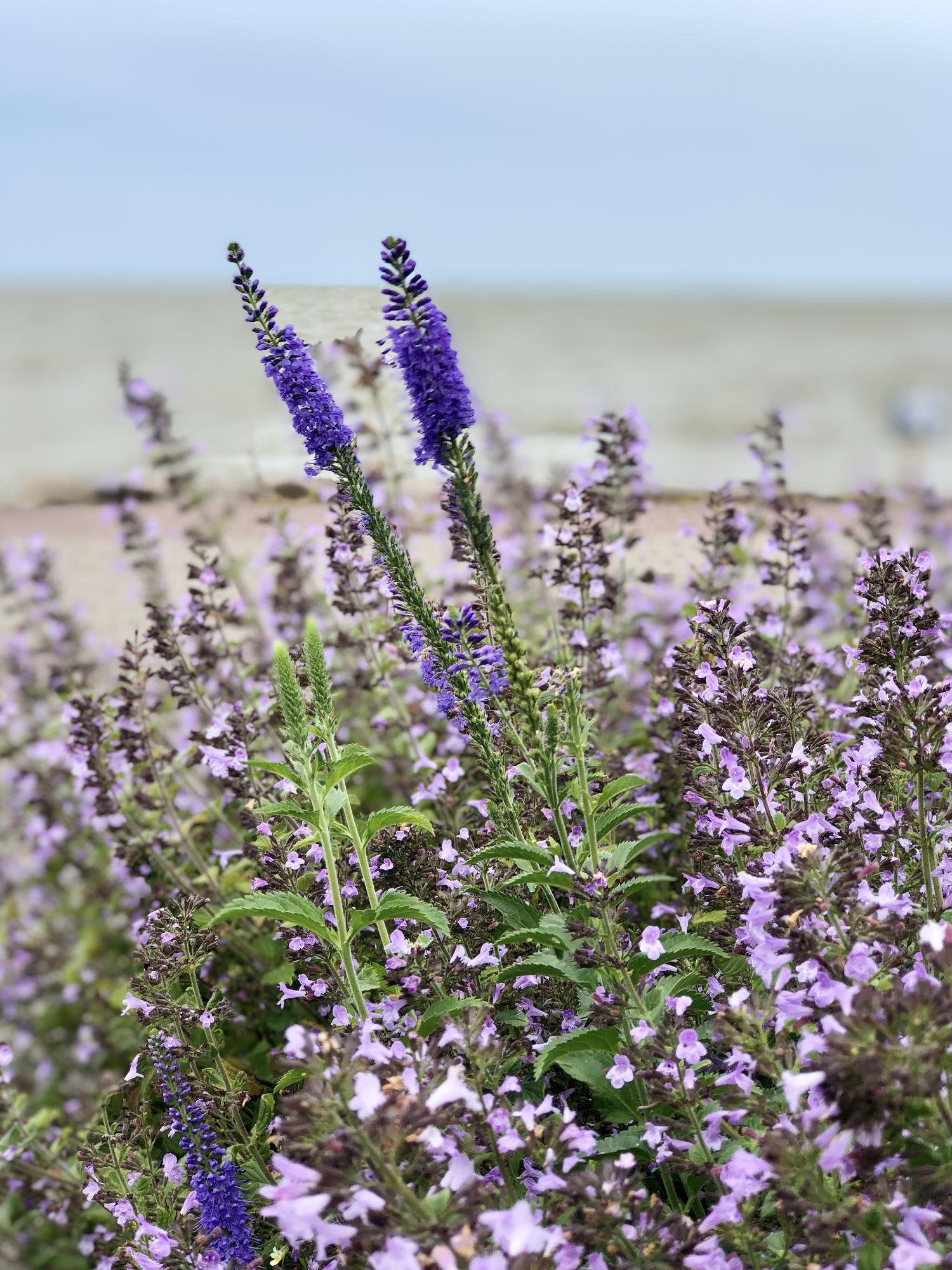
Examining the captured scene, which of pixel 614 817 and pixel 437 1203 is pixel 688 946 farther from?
pixel 437 1203

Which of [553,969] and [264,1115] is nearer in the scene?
[553,969]

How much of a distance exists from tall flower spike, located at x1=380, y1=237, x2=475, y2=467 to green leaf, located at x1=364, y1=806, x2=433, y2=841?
87 centimetres

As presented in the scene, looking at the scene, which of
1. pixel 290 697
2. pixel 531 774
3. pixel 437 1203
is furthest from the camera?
pixel 531 774

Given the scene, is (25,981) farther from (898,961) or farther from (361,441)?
(898,961)

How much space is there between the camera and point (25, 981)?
7.05 meters

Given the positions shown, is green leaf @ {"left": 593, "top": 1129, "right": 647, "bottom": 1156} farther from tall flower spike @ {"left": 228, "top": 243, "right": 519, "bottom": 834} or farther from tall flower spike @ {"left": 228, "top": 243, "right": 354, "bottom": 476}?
tall flower spike @ {"left": 228, "top": 243, "right": 354, "bottom": 476}

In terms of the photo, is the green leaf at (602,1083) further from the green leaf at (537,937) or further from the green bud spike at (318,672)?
the green bud spike at (318,672)

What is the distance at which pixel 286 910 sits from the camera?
2580 millimetres

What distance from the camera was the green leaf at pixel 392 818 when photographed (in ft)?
8.82

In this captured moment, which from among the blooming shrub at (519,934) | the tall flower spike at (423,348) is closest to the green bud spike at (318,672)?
the blooming shrub at (519,934)

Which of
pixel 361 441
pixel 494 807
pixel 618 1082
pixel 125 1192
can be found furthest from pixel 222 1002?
pixel 361 441

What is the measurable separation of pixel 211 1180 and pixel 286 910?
2.20 feet

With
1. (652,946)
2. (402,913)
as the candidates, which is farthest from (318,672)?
(652,946)

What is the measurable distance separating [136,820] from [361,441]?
2865 millimetres
